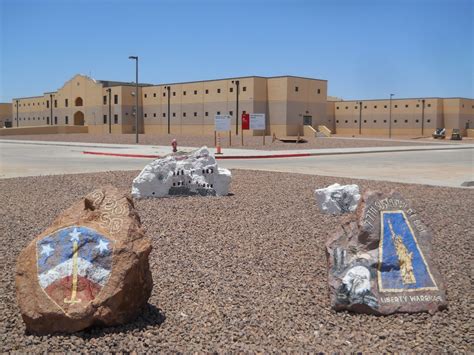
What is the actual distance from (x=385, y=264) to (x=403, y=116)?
3235 inches

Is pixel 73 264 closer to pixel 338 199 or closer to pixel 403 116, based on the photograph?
pixel 338 199

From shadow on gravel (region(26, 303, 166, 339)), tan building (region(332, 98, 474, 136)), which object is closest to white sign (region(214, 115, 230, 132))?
shadow on gravel (region(26, 303, 166, 339))

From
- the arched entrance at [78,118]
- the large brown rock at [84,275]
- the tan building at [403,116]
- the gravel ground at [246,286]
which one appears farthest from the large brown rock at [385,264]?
the arched entrance at [78,118]

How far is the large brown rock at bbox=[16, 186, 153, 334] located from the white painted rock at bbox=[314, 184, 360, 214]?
215 inches

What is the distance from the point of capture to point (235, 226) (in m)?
8.59

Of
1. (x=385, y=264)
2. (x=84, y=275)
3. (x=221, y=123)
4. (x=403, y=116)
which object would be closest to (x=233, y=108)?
(x=403, y=116)

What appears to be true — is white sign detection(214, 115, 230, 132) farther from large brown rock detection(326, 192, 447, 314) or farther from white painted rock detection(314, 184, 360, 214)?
large brown rock detection(326, 192, 447, 314)

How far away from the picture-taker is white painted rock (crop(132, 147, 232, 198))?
37.4ft

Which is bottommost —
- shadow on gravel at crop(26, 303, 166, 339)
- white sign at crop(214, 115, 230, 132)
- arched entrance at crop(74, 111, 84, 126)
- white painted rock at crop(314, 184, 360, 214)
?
shadow on gravel at crop(26, 303, 166, 339)

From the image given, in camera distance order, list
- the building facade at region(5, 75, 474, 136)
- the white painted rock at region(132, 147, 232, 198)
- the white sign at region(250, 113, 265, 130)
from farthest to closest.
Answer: the building facade at region(5, 75, 474, 136)
the white sign at region(250, 113, 265, 130)
the white painted rock at region(132, 147, 232, 198)

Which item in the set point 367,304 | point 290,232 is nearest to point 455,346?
point 367,304

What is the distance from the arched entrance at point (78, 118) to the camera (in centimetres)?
8736

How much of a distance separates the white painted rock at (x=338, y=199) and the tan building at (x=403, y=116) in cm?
7322

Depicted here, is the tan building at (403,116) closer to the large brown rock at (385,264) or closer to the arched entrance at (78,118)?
the arched entrance at (78,118)
